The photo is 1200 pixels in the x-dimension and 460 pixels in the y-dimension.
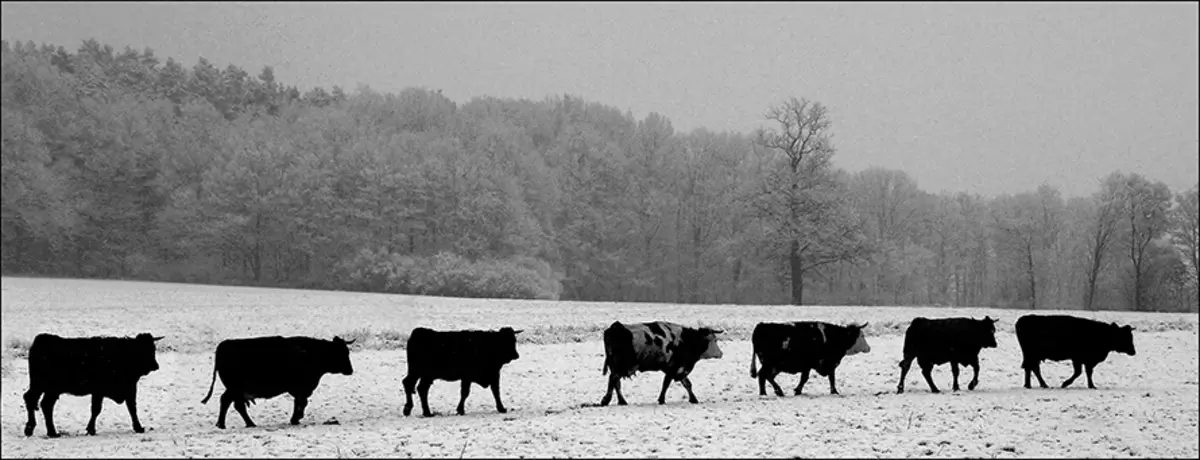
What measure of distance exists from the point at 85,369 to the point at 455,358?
17.6ft

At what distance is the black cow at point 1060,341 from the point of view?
1834cm

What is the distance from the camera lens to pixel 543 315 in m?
30.5

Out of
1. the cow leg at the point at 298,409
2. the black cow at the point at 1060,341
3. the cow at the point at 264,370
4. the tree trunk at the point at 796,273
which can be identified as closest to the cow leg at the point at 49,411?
the cow at the point at 264,370

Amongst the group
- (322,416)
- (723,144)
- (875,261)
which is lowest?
(322,416)

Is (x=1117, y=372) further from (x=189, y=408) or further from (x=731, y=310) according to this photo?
(x=189, y=408)

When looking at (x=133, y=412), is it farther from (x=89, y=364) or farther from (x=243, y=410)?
(x=243, y=410)

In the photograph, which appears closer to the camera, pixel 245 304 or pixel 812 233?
pixel 245 304

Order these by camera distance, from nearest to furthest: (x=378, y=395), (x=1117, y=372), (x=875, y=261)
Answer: (x=378, y=395) → (x=1117, y=372) → (x=875, y=261)

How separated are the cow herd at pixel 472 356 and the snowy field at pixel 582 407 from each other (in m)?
0.56

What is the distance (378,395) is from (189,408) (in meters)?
3.32

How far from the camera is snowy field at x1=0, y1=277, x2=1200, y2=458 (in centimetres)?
1147

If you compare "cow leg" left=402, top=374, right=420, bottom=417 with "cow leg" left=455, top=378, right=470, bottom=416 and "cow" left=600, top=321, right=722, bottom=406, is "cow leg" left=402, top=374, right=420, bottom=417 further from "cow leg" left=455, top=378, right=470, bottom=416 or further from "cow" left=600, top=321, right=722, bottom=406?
"cow" left=600, top=321, right=722, bottom=406

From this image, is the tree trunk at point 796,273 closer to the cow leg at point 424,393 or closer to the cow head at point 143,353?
the cow leg at point 424,393

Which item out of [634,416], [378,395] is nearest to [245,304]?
[378,395]
